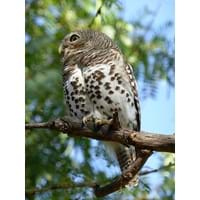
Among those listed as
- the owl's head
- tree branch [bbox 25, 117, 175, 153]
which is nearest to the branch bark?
tree branch [bbox 25, 117, 175, 153]

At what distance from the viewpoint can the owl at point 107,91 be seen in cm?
201

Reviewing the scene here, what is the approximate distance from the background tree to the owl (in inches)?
1.4

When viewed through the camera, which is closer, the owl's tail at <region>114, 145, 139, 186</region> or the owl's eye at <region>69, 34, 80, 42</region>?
the owl's tail at <region>114, 145, 139, 186</region>

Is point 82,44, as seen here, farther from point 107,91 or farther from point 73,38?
point 107,91

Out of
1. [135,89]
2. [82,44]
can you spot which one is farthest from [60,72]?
[135,89]

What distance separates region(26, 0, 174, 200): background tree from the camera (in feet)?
6.63

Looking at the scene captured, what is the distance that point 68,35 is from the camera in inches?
83.1

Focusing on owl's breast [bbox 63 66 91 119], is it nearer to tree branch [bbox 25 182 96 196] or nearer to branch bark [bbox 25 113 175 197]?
branch bark [bbox 25 113 175 197]

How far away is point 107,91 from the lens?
6.59 feet

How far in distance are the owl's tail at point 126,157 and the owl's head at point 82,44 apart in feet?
0.86

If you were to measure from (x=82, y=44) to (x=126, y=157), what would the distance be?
32 cm
